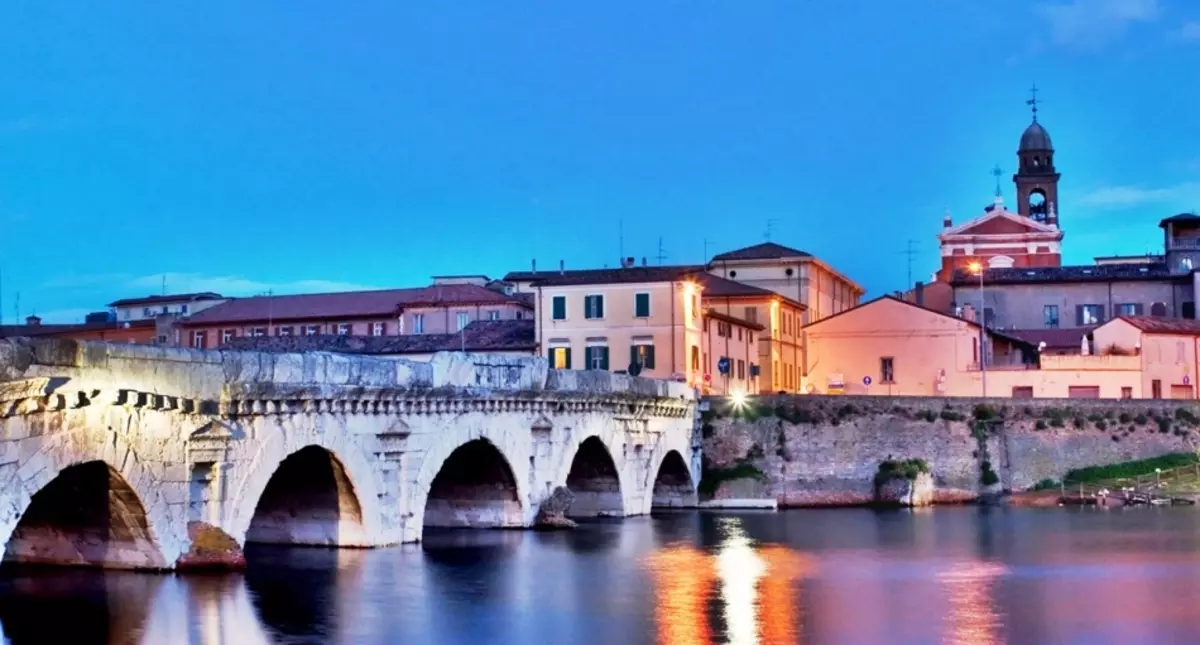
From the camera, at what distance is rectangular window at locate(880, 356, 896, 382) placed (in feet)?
260

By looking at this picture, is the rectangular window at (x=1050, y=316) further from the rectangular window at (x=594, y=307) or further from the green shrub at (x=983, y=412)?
the rectangular window at (x=594, y=307)

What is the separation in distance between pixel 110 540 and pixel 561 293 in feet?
128

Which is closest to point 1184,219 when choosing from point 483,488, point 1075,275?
point 1075,275

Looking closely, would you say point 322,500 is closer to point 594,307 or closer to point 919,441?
point 919,441

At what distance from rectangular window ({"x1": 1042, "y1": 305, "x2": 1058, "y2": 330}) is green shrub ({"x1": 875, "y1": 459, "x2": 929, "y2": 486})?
31.9m

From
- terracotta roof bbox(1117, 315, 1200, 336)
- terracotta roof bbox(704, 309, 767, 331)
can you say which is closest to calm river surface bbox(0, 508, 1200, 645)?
terracotta roof bbox(704, 309, 767, 331)

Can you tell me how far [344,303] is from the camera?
96500 mm

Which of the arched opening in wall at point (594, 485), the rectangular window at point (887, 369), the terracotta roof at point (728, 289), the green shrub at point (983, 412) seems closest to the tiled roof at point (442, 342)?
the terracotta roof at point (728, 289)

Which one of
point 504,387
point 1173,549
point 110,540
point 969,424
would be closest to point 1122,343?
point 969,424

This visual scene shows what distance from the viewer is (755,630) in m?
30.5

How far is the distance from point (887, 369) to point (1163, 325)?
488 inches

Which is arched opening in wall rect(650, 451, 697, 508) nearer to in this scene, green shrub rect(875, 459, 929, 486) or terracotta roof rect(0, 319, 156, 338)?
green shrub rect(875, 459, 929, 486)

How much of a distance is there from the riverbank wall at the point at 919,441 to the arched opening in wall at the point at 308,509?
958 inches

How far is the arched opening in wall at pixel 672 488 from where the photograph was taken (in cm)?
6234
